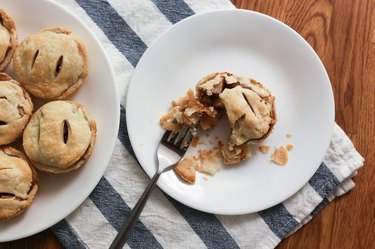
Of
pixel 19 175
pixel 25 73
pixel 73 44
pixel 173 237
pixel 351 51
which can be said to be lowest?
pixel 173 237

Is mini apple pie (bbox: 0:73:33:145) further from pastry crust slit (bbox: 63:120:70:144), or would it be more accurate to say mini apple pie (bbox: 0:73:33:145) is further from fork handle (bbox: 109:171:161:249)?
fork handle (bbox: 109:171:161:249)

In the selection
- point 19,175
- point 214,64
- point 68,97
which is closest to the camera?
point 19,175

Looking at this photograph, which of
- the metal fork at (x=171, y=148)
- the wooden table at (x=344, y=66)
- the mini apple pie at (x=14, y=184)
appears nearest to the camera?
the mini apple pie at (x=14, y=184)

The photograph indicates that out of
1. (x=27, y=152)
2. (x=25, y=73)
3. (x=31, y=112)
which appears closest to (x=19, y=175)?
(x=27, y=152)

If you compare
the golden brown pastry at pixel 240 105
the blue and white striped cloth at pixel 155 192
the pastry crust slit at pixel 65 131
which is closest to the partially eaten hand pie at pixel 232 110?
the golden brown pastry at pixel 240 105

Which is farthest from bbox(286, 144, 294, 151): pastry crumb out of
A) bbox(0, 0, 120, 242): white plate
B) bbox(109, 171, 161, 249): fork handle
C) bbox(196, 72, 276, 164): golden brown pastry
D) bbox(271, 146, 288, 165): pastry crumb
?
bbox(0, 0, 120, 242): white plate

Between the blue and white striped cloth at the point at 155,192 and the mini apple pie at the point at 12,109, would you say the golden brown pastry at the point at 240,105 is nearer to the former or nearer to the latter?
the blue and white striped cloth at the point at 155,192

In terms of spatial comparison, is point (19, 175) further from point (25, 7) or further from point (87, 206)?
point (25, 7)
